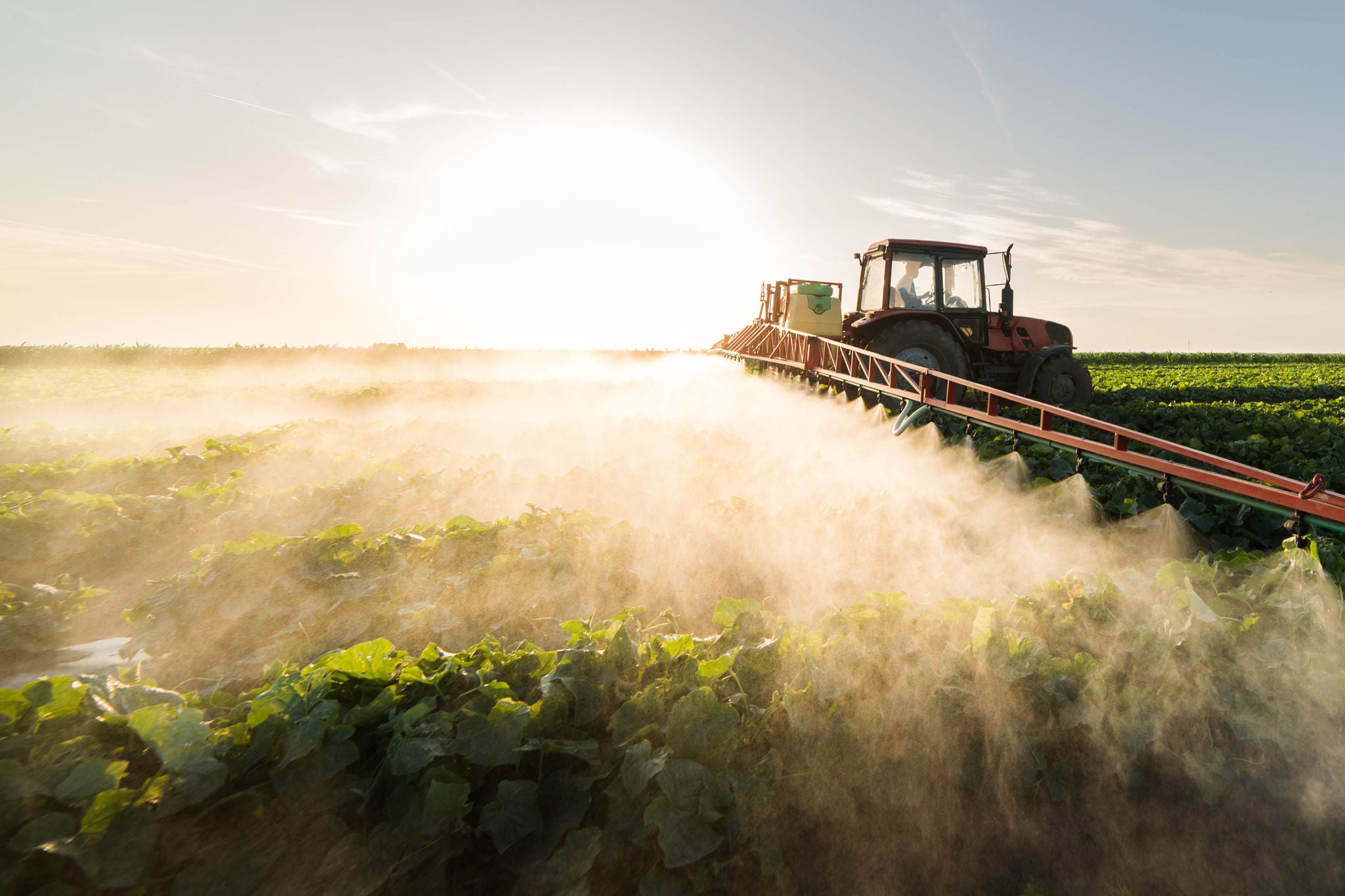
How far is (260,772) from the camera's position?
2.04 metres

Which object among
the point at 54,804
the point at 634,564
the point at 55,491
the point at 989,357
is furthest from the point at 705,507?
the point at 989,357

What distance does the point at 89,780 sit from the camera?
5.90ft

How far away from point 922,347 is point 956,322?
154 cm

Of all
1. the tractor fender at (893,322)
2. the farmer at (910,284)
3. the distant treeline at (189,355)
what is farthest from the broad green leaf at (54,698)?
the distant treeline at (189,355)

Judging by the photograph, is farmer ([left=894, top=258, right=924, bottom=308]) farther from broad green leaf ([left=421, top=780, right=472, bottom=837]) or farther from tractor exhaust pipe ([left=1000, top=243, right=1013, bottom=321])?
broad green leaf ([left=421, top=780, right=472, bottom=837])

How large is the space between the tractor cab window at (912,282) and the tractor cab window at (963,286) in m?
0.30

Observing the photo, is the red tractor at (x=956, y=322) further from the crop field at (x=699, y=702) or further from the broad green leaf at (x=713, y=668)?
the broad green leaf at (x=713, y=668)

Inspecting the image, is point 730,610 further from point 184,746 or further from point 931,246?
point 931,246

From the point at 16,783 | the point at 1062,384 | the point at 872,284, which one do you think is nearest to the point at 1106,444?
the point at 1062,384

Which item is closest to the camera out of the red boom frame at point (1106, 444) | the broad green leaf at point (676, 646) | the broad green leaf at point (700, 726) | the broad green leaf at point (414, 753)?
the broad green leaf at point (414, 753)

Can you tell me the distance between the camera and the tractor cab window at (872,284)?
10789 mm

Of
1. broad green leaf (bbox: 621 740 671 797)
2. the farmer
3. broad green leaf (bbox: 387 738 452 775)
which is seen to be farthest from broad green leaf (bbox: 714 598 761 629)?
the farmer

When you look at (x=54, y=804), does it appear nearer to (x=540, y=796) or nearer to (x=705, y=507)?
(x=540, y=796)

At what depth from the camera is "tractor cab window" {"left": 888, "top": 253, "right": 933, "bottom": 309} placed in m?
10.5
